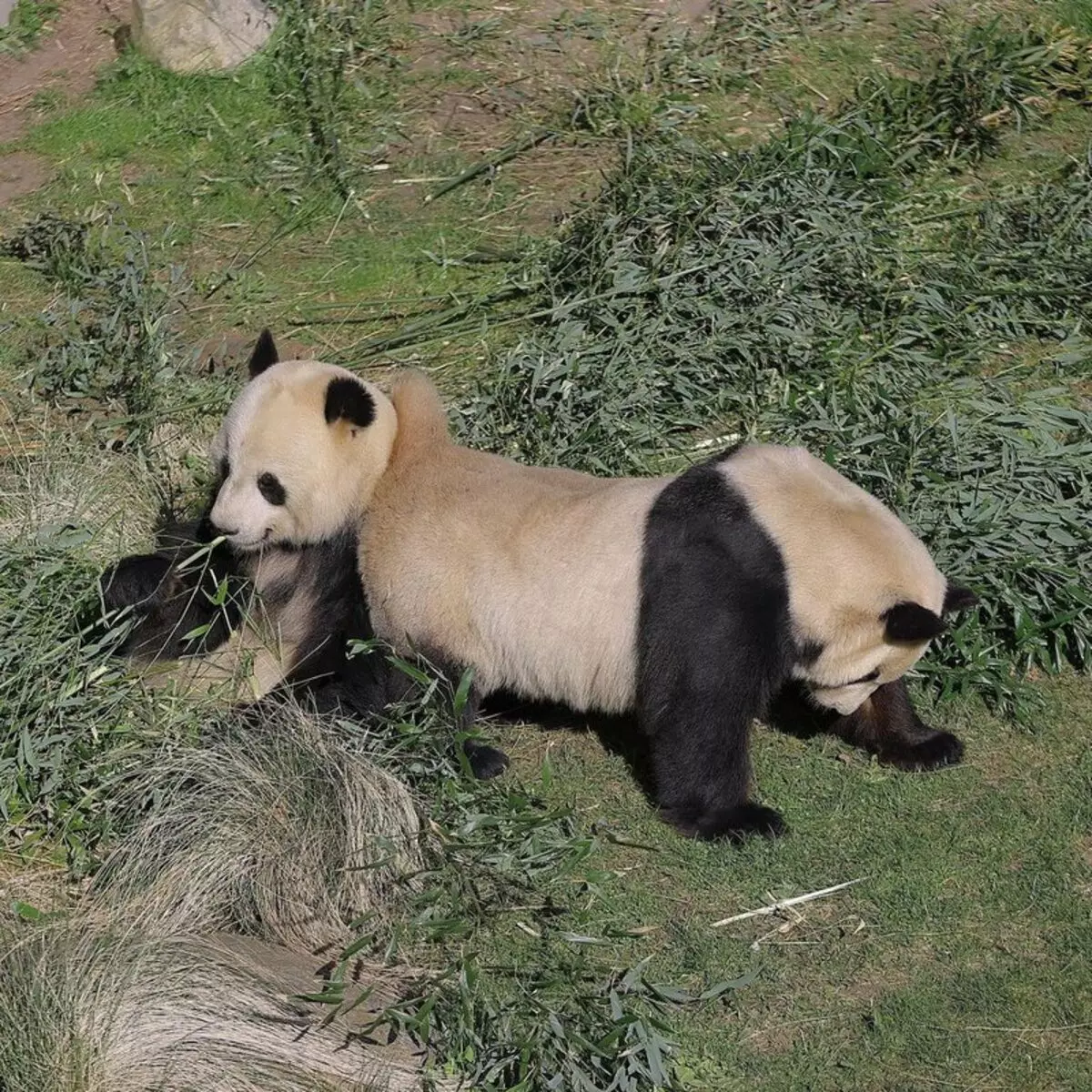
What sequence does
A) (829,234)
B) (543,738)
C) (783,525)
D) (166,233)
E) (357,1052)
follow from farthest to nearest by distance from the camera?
(166,233), (829,234), (543,738), (783,525), (357,1052)

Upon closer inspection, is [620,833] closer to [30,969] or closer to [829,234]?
[30,969]

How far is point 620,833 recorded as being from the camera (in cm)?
540

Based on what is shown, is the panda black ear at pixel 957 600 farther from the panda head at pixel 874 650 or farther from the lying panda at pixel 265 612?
the lying panda at pixel 265 612

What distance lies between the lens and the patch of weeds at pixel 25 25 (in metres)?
9.54

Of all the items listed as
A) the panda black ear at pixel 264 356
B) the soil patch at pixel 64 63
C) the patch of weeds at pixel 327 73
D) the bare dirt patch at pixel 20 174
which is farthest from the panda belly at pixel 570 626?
the soil patch at pixel 64 63

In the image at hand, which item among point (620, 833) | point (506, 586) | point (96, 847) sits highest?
point (506, 586)

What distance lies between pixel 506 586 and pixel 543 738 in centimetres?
82

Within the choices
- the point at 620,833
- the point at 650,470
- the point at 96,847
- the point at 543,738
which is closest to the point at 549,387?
the point at 650,470

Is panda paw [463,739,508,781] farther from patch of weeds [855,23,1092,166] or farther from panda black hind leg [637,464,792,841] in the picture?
patch of weeds [855,23,1092,166]

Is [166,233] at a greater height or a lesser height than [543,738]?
greater

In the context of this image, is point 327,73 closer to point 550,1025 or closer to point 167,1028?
Result: point 167,1028

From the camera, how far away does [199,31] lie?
9.12 m

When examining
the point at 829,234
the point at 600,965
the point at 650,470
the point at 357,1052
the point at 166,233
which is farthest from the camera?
the point at 166,233

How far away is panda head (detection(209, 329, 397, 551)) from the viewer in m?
5.50
